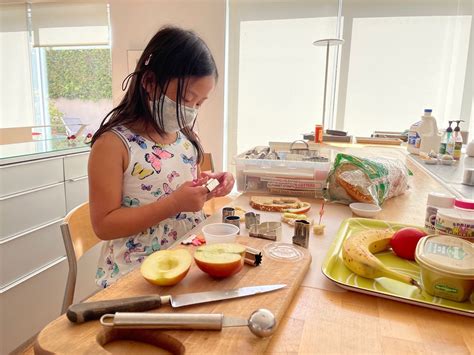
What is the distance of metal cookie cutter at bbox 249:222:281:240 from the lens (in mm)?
798

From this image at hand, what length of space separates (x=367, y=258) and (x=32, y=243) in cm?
159

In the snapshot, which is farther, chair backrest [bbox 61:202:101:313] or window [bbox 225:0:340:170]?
window [bbox 225:0:340:170]

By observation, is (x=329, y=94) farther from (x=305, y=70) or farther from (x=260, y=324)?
(x=260, y=324)

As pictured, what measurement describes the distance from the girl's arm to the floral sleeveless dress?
58 millimetres

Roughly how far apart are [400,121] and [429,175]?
2.20 meters

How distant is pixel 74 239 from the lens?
1018 mm

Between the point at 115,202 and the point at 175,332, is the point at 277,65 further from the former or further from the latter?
the point at 175,332

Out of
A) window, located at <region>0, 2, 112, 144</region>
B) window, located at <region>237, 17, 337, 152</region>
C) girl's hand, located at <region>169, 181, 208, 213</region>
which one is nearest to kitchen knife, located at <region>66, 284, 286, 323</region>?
girl's hand, located at <region>169, 181, 208, 213</region>

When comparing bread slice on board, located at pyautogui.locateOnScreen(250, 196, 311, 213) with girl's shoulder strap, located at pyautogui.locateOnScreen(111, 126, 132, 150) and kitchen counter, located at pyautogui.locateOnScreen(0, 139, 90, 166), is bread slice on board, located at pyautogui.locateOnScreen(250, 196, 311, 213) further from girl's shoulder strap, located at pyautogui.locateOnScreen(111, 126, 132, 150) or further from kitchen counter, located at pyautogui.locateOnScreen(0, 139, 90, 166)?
kitchen counter, located at pyautogui.locateOnScreen(0, 139, 90, 166)

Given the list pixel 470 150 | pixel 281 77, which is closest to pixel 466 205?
pixel 470 150

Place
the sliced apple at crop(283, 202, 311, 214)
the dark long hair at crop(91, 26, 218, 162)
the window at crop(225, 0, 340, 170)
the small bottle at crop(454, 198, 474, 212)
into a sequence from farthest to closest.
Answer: the window at crop(225, 0, 340, 170)
the sliced apple at crop(283, 202, 311, 214)
the dark long hair at crop(91, 26, 218, 162)
the small bottle at crop(454, 198, 474, 212)

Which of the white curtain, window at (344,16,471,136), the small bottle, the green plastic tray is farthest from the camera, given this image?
the white curtain

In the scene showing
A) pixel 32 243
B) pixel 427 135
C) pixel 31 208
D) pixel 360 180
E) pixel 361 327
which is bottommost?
pixel 32 243

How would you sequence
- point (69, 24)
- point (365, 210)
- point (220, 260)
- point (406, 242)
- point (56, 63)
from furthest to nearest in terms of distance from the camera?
point (56, 63) → point (69, 24) → point (365, 210) → point (406, 242) → point (220, 260)
